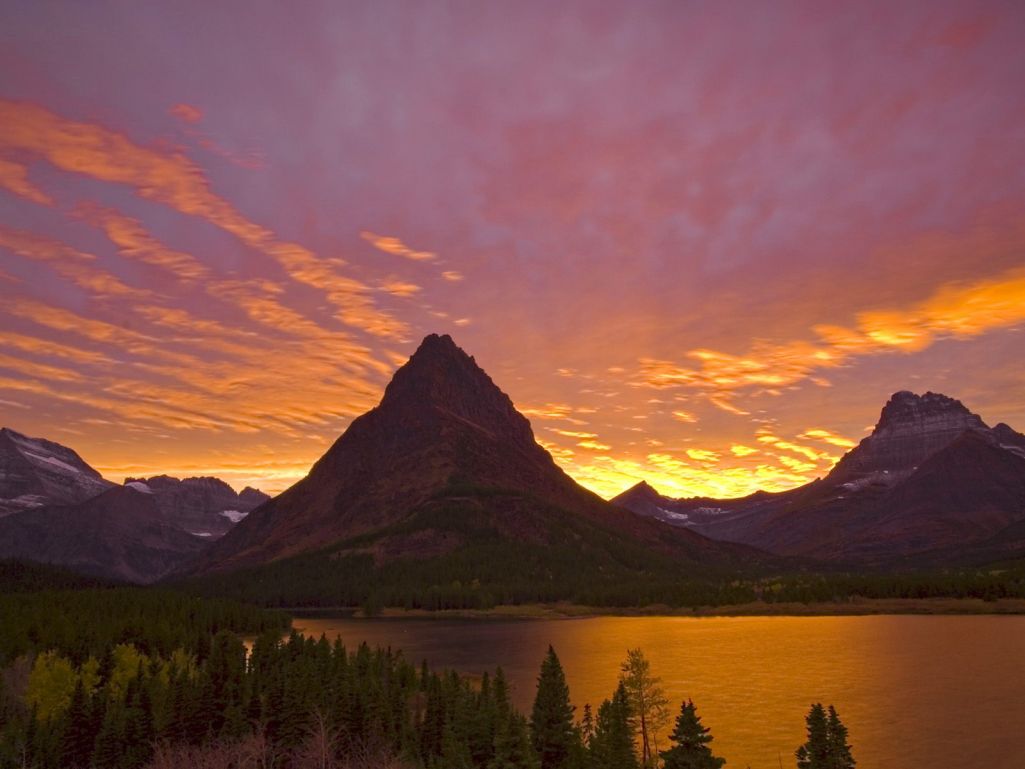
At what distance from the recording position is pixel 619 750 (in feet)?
232

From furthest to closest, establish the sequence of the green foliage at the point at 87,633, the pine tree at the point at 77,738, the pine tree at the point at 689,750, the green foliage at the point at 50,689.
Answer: the green foliage at the point at 87,633, the green foliage at the point at 50,689, the pine tree at the point at 77,738, the pine tree at the point at 689,750

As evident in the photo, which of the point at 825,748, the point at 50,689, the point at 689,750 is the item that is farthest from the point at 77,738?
the point at 825,748

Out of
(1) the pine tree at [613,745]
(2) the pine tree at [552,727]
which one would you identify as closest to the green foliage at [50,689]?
(2) the pine tree at [552,727]

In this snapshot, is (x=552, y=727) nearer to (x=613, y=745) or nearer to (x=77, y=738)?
(x=613, y=745)

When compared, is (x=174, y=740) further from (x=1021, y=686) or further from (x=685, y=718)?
(x=1021, y=686)

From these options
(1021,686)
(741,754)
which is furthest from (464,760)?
(1021,686)

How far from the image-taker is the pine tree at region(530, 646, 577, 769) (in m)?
81.5

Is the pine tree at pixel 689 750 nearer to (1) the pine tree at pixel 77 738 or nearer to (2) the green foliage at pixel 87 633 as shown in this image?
(1) the pine tree at pixel 77 738

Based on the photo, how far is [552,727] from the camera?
273 ft

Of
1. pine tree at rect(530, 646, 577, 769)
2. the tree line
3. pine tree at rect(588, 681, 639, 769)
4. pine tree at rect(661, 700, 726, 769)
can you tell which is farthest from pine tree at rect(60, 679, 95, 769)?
pine tree at rect(661, 700, 726, 769)

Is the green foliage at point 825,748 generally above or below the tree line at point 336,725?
above

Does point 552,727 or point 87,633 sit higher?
point 87,633

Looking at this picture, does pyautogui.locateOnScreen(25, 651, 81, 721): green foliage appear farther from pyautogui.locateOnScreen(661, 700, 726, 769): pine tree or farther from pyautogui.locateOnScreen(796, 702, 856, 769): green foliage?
pyautogui.locateOnScreen(796, 702, 856, 769): green foliage

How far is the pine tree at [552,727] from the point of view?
8150cm
